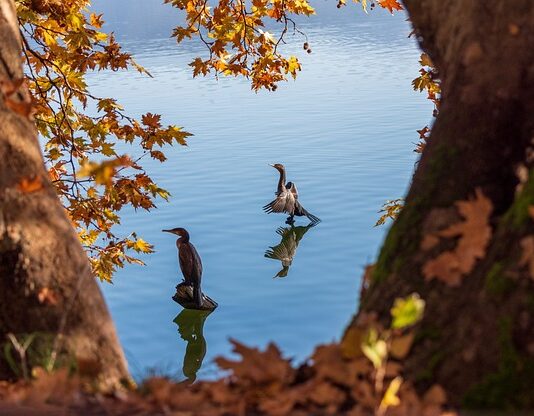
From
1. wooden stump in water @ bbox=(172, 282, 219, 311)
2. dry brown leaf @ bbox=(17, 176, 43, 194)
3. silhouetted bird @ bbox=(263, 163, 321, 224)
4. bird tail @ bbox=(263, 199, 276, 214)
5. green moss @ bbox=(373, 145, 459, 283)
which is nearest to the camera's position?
green moss @ bbox=(373, 145, 459, 283)

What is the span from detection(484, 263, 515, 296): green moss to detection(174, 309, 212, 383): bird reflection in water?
39.1 ft

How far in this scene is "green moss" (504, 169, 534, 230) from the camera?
117 inches

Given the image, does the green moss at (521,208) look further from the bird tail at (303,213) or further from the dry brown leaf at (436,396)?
the bird tail at (303,213)

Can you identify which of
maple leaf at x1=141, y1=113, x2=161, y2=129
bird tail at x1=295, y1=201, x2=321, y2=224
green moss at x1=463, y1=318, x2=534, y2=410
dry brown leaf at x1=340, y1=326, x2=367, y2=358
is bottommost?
green moss at x1=463, y1=318, x2=534, y2=410

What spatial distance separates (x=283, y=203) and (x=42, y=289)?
18.8m

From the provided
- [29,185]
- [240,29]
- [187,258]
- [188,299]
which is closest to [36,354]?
[29,185]

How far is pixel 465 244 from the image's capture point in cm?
313

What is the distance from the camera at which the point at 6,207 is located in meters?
3.64

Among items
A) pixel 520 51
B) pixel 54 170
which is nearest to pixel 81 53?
pixel 54 170

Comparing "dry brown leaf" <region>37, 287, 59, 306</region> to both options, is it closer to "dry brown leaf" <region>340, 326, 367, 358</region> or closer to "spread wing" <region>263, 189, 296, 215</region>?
"dry brown leaf" <region>340, 326, 367, 358</region>

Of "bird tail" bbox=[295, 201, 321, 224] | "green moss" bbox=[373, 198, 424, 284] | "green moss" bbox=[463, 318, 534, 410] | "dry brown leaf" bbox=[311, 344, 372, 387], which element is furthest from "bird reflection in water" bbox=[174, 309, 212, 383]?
"green moss" bbox=[463, 318, 534, 410]

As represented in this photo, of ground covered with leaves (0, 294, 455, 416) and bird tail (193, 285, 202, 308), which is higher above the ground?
bird tail (193, 285, 202, 308)

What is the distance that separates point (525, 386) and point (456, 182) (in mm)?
889

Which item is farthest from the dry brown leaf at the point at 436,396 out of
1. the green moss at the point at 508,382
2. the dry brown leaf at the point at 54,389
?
the dry brown leaf at the point at 54,389
